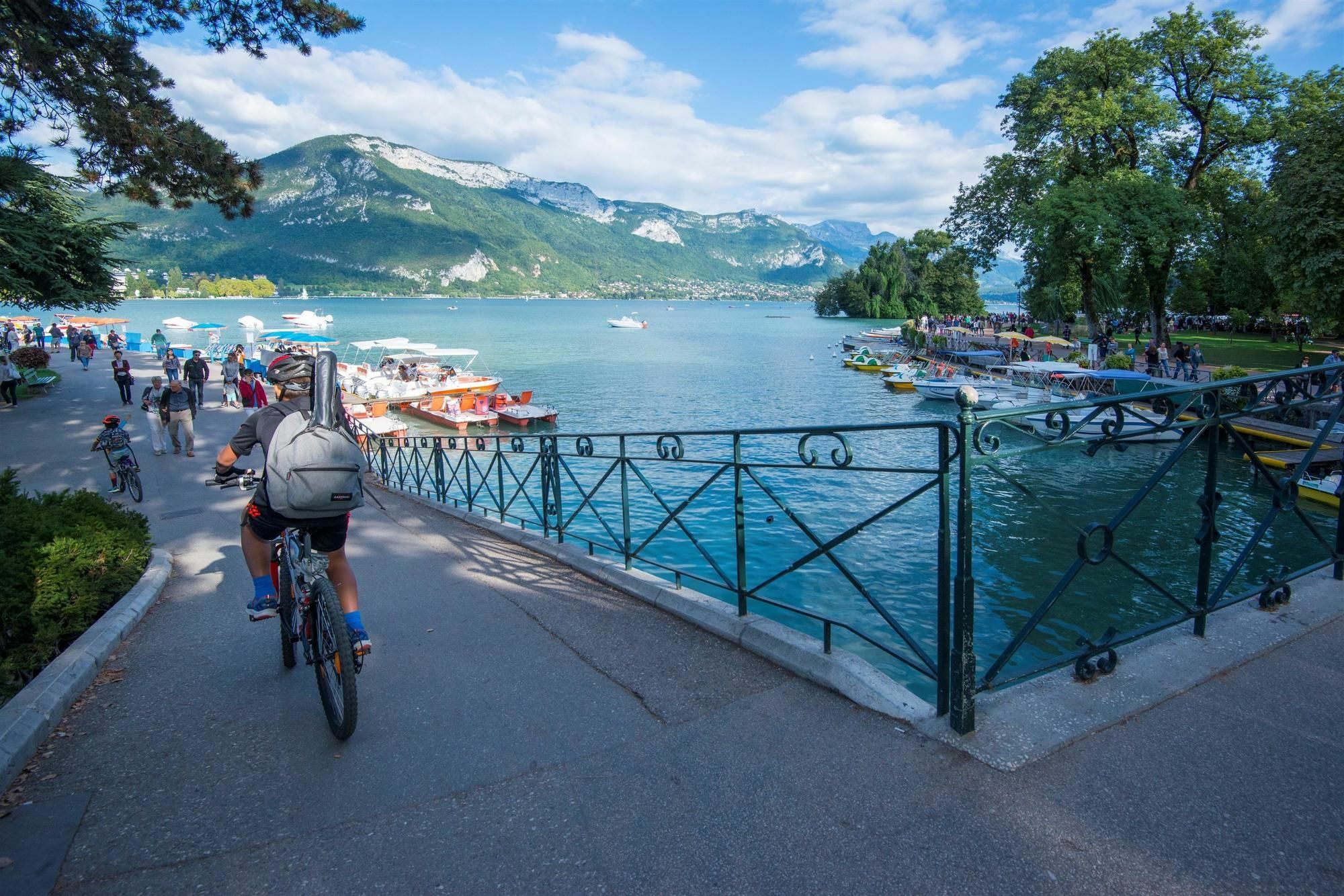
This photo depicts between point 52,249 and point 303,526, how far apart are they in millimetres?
20946

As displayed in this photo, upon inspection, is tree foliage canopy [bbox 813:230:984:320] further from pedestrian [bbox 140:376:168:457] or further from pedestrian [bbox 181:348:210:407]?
pedestrian [bbox 140:376:168:457]

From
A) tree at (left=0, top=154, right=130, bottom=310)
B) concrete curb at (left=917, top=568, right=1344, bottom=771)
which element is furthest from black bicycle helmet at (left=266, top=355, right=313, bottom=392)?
tree at (left=0, top=154, right=130, bottom=310)

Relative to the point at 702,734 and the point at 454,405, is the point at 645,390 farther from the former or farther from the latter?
the point at 702,734

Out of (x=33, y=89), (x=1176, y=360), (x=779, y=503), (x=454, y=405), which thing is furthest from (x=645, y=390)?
(x=779, y=503)

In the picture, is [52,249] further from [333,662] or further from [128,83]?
[333,662]

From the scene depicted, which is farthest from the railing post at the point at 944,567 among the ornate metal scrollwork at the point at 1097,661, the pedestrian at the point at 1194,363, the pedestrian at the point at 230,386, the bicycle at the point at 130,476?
the pedestrian at the point at 1194,363

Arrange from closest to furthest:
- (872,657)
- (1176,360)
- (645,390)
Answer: (872,657), (1176,360), (645,390)

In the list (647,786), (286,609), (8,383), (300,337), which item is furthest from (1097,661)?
(300,337)

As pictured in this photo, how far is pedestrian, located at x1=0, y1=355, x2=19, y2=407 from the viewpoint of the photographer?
21.6 metres

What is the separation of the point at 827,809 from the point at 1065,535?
46.4ft

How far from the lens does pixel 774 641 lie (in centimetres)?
423

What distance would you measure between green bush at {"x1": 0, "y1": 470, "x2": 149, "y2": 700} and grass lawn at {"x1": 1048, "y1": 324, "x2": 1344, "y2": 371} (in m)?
31.3

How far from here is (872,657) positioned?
945 centimetres

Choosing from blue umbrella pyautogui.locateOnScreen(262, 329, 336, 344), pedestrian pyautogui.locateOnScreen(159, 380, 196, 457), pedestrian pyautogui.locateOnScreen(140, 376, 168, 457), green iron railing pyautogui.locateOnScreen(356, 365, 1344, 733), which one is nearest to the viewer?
green iron railing pyautogui.locateOnScreen(356, 365, 1344, 733)
